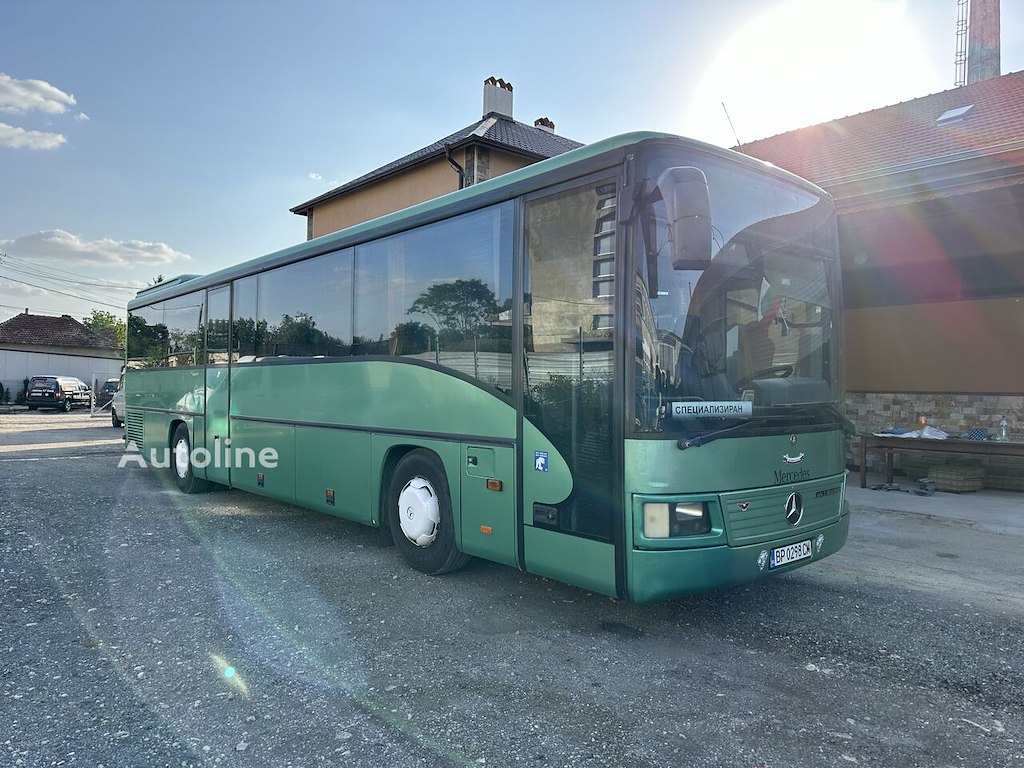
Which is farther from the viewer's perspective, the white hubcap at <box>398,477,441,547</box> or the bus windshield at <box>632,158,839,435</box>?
the white hubcap at <box>398,477,441,547</box>

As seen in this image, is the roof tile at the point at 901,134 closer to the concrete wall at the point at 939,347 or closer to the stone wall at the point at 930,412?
the concrete wall at the point at 939,347

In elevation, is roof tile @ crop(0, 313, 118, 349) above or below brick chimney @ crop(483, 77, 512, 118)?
below

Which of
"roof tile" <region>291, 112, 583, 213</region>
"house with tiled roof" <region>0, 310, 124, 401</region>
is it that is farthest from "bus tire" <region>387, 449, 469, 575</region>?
"house with tiled roof" <region>0, 310, 124, 401</region>

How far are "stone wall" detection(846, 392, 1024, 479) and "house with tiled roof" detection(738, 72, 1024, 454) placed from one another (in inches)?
0.6

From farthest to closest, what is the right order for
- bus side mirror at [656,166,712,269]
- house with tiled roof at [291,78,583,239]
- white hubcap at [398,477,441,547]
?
house with tiled roof at [291,78,583,239] < white hubcap at [398,477,441,547] < bus side mirror at [656,166,712,269]

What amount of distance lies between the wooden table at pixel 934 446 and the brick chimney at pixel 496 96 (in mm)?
16073

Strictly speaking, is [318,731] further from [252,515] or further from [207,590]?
[252,515]

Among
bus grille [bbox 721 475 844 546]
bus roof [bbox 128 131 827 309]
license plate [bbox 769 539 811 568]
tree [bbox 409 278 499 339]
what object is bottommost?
license plate [bbox 769 539 811 568]

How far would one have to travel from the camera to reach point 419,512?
5797 mm

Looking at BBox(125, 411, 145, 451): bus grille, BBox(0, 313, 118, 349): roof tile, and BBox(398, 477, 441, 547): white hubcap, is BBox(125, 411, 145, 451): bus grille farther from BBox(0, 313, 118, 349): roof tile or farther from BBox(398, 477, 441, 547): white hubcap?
BBox(0, 313, 118, 349): roof tile

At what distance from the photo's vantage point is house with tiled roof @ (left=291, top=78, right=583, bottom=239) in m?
18.4

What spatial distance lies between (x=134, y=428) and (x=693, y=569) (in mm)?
11388

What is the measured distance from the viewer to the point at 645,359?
13.5 feet

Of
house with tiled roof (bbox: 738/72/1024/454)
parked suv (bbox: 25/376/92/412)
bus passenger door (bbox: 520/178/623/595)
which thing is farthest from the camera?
parked suv (bbox: 25/376/92/412)
